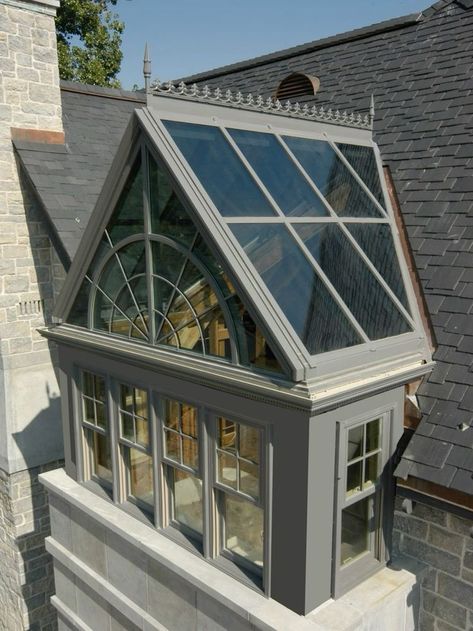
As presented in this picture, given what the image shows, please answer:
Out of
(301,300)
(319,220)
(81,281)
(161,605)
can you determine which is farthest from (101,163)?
(161,605)

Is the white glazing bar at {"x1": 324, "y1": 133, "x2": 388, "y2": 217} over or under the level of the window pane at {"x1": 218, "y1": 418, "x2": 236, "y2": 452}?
over

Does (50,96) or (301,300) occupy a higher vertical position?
(50,96)

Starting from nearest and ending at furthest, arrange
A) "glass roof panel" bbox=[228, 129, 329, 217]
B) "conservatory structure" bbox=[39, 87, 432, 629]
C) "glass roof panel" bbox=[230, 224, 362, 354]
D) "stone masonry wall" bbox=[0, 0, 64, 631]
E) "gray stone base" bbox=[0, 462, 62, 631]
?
"glass roof panel" bbox=[230, 224, 362, 354] → "conservatory structure" bbox=[39, 87, 432, 629] → "glass roof panel" bbox=[228, 129, 329, 217] → "stone masonry wall" bbox=[0, 0, 64, 631] → "gray stone base" bbox=[0, 462, 62, 631]

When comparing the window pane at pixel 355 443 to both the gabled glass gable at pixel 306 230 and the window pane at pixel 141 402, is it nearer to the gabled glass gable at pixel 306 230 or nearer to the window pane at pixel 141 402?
the gabled glass gable at pixel 306 230

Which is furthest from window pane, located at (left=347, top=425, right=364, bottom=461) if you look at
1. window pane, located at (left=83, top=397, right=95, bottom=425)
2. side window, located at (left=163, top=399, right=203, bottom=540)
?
window pane, located at (left=83, top=397, right=95, bottom=425)

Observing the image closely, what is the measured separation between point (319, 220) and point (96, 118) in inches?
272

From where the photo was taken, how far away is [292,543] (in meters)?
4.69

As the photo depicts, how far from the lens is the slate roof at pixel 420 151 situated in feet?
16.8

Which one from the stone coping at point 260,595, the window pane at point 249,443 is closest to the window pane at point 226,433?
the window pane at point 249,443

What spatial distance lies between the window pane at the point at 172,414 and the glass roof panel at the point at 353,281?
79.2 inches

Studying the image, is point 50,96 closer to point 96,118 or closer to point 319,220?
point 96,118

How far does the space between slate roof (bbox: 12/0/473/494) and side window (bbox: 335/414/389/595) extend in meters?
0.31

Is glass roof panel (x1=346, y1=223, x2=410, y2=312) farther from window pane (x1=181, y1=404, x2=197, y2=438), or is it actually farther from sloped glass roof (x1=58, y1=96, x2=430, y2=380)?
window pane (x1=181, y1=404, x2=197, y2=438)

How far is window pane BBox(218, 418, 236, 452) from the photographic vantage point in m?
5.32
